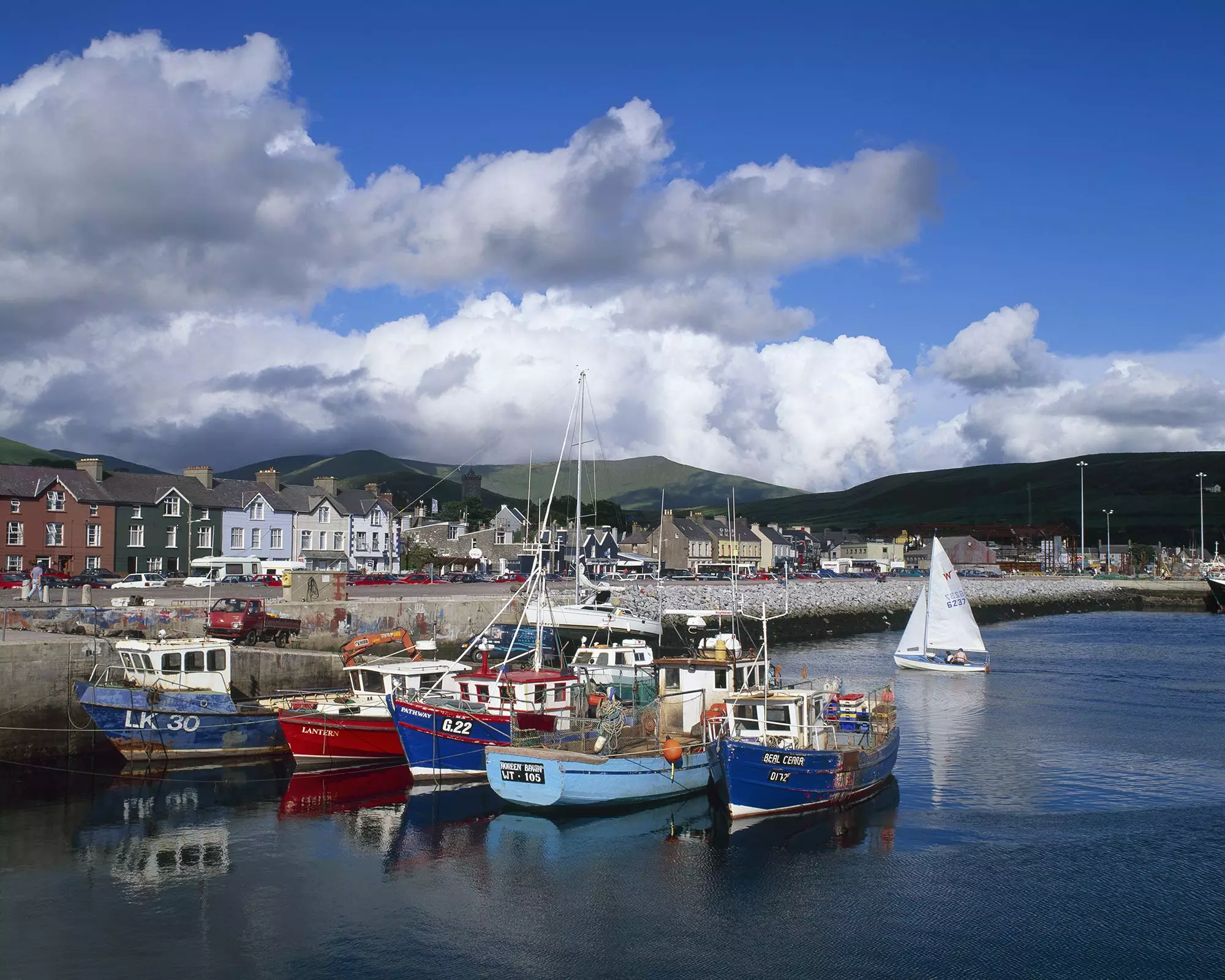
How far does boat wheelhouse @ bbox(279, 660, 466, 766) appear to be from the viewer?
32875 mm

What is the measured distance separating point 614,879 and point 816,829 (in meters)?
6.40

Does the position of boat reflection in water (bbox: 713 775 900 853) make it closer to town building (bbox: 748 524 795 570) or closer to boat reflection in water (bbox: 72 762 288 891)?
boat reflection in water (bbox: 72 762 288 891)

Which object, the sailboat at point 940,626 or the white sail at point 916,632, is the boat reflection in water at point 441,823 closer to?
the sailboat at point 940,626

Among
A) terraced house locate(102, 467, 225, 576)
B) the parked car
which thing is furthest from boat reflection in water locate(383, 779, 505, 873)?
terraced house locate(102, 467, 225, 576)

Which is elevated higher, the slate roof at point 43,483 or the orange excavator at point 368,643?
the slate roof at point 43,483

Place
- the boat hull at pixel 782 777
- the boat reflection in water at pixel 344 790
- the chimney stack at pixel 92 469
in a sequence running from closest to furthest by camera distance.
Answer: the boat hull at pixel 782 777, the boat reflection in water at pixel 344 790, the chimney stack at pixel 92 469

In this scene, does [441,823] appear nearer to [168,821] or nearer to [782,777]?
[168,821]

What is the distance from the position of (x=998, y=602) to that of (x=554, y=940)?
106233 millimetres

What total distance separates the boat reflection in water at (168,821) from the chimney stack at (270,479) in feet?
217

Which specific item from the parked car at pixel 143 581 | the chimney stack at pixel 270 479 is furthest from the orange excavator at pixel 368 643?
the chimney stack at pixel 270 479

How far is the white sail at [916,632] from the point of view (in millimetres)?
62188

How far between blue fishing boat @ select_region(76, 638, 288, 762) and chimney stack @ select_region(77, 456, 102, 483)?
5454cm

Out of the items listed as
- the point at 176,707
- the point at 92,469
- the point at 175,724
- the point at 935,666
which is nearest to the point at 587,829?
the point at 175,724

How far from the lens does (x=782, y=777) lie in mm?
27109
